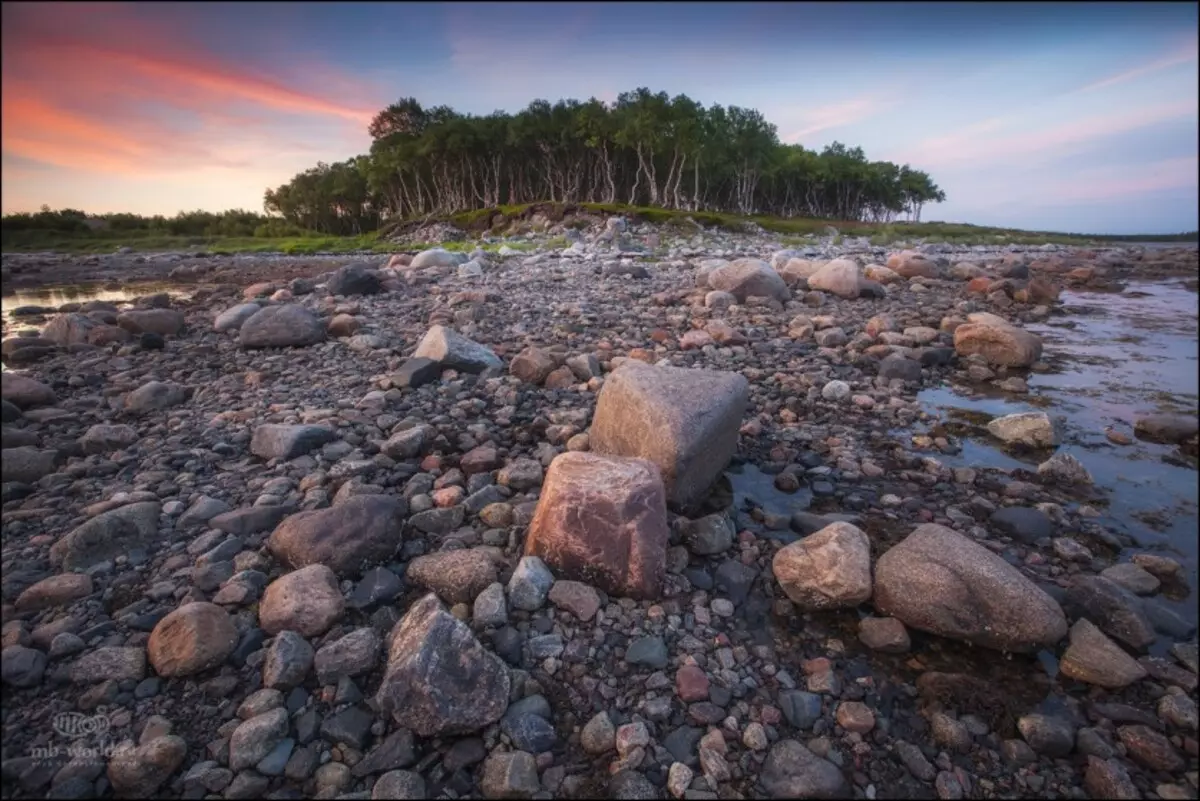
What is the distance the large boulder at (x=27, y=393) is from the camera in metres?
4.73

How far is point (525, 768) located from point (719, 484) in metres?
2.71

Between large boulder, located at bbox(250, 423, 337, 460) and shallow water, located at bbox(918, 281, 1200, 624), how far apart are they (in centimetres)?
553

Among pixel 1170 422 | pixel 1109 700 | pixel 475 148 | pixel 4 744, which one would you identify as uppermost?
pixel 475 148

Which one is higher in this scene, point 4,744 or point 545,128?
point 545,128

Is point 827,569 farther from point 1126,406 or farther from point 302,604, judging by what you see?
point 1126,406

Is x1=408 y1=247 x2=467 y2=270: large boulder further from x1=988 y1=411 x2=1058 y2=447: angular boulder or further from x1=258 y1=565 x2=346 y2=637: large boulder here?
x1=988 y1=411 x2=1058 y2=447: angular boulder

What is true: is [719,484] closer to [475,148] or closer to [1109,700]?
[1109,700]

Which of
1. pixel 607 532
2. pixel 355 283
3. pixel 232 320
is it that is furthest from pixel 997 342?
pixel 355 283

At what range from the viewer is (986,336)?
740cm

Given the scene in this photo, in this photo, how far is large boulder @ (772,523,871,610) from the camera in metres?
3.03

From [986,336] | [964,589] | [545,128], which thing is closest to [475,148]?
[545,128]

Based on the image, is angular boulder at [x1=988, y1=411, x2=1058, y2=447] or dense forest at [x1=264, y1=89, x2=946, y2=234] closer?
angular boulder at [x1=988, y1=411, x2=1058, y2=447]

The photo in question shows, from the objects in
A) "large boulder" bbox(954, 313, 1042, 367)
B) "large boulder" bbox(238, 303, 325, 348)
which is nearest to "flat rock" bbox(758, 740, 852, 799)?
"large boulder" bbox(954, 313, 1042, 367)

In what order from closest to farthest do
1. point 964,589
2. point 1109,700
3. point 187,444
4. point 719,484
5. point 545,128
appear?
point 1109,700 < point 964,589 < point 719,484 < point 187,444 < point 545,128
